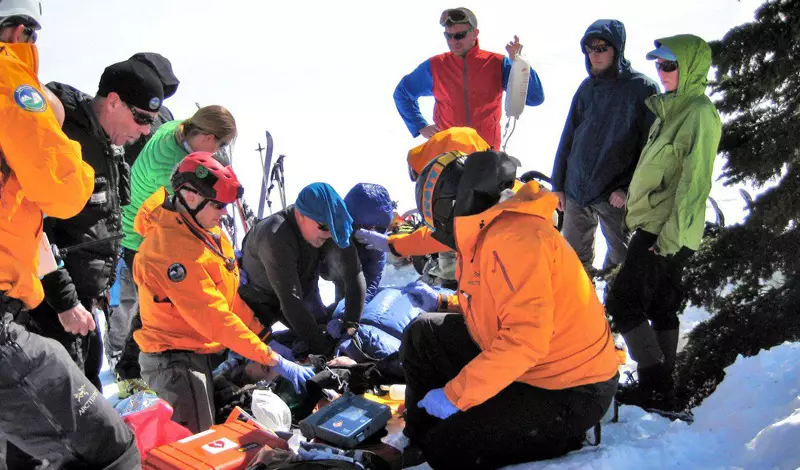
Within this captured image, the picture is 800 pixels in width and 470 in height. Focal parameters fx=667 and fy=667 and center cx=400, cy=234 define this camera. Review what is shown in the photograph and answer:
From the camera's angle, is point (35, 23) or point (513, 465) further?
point (35, 23)

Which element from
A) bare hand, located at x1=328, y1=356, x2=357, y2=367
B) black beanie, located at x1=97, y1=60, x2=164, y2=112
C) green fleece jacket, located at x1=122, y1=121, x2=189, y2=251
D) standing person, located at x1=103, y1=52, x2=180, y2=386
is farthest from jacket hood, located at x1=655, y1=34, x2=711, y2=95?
standing person, located at x1=103, y1=52, x2=180, y2=386

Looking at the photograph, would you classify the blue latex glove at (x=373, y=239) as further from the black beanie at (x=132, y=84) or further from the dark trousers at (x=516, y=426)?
the black beanie at (x=132, y=84)

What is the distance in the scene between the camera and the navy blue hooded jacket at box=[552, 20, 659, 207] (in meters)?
3.64

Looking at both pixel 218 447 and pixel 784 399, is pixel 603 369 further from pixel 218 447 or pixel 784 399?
pixel 218 447

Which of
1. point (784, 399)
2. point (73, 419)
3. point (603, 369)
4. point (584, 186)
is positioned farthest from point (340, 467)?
point (584, 186)

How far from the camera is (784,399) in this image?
2594 mm

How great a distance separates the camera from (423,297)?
159 inches

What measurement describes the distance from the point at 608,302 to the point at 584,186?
863 millimetres

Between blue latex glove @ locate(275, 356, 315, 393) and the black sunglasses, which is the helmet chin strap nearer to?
blue latex glove @ locate(275, 356, 315, 393)

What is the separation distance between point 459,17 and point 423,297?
1.90m

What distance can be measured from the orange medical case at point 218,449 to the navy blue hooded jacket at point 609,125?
2.26m

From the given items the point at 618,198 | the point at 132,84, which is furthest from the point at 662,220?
the point at 132,84

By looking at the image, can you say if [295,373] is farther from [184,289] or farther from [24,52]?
[24,52]

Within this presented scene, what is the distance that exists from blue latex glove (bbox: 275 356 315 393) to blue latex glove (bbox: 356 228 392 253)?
999 mm
